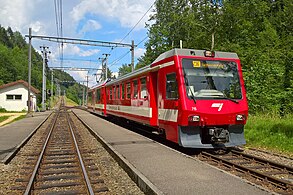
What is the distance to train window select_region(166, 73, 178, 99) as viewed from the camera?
969 cm

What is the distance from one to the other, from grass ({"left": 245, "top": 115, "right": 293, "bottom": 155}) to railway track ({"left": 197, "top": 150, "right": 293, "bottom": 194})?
6.48 ft

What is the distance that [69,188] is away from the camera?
6562 millimetres

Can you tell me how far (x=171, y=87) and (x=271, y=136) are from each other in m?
4.60

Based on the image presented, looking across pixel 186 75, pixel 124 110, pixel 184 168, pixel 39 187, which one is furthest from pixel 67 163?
pixel 124 110

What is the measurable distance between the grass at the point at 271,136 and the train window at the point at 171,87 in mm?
3930

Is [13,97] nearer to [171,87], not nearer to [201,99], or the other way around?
[171,87]

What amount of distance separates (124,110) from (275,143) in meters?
8.29

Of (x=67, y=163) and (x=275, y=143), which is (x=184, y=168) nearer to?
(x=67, y=163)

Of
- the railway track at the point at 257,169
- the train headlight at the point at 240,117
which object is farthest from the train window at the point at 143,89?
the train headlight at the point at 240,117

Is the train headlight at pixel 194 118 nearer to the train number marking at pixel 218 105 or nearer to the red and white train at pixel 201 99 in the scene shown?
the red and white train at pixel 201 99

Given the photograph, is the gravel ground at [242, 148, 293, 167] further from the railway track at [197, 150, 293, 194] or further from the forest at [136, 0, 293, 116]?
the forest at [136, 0, 293, 116]

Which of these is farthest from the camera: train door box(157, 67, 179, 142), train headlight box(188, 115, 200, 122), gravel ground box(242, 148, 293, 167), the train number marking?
train door box(157, 67, 179, 142)

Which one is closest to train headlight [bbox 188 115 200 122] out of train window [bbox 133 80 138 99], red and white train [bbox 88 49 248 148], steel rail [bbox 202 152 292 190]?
red and white train [bbox 88 49 248 148]

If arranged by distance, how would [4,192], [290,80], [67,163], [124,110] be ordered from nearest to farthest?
[4,192], [67,163], [124,110], [290,80]
